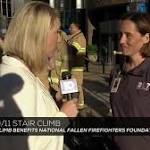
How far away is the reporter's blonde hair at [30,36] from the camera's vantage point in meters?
2.78

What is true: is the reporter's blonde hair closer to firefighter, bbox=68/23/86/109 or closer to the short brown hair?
the short brown hair

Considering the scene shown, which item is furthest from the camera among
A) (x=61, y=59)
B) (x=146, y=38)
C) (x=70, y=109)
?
(x=61, y=59)

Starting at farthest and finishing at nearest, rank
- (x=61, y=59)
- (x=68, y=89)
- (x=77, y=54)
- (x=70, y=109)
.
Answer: (x=77, y=54) < (x=61, y=59) < (x=68, y=89) < (x=70, y=109)

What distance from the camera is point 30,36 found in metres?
2.78

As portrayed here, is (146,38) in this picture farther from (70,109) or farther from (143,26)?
(70,109)

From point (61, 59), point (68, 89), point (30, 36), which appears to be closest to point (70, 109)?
point (30, 36)

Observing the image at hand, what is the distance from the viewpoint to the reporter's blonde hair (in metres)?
2.78

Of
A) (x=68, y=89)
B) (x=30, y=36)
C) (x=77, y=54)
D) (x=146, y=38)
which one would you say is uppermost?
(x=30, y=36)

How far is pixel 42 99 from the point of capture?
2791 millimetres
